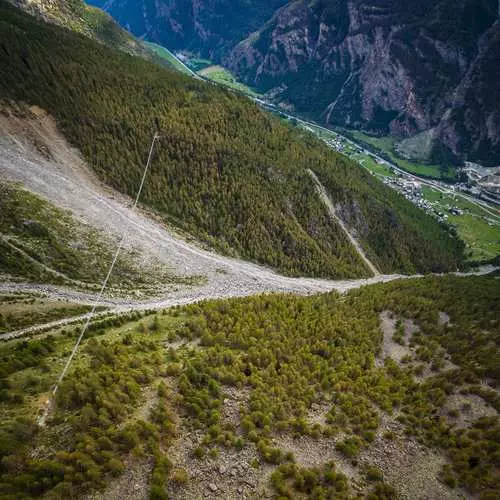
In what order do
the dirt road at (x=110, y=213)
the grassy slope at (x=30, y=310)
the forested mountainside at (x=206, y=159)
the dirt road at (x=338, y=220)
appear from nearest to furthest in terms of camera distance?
1. the grassy slope at (x=30, y=310)
2. the dirt road at (x=110, y=213)
3. the forested mountainside at (x=206, y=159)
4. the dirt road at (x=338, y=220)

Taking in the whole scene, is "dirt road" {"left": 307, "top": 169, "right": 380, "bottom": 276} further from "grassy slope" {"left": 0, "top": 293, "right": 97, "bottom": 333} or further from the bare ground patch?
"grassy slope" {"left": 0, "top": 293, "right": 97, "bottom": 333}

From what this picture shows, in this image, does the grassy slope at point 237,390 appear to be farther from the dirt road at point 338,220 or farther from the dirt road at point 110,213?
the dirt road at point 338,220

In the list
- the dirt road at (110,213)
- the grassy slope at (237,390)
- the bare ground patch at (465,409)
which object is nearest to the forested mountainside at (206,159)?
the dirt road at (110,213)

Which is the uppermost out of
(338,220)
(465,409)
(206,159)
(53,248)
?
(206,159)

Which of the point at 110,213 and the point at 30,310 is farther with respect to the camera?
the point at 110,213

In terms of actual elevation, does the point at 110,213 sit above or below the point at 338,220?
below

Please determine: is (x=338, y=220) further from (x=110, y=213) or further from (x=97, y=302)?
(x=97, y=302)

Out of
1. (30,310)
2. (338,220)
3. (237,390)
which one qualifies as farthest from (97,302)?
(338,220)

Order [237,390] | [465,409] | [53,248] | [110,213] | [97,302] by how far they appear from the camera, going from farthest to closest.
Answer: [110,213] → [53,248] → [97,302] → [465,409] → [237,390]

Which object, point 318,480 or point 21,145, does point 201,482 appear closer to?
point 318,480
